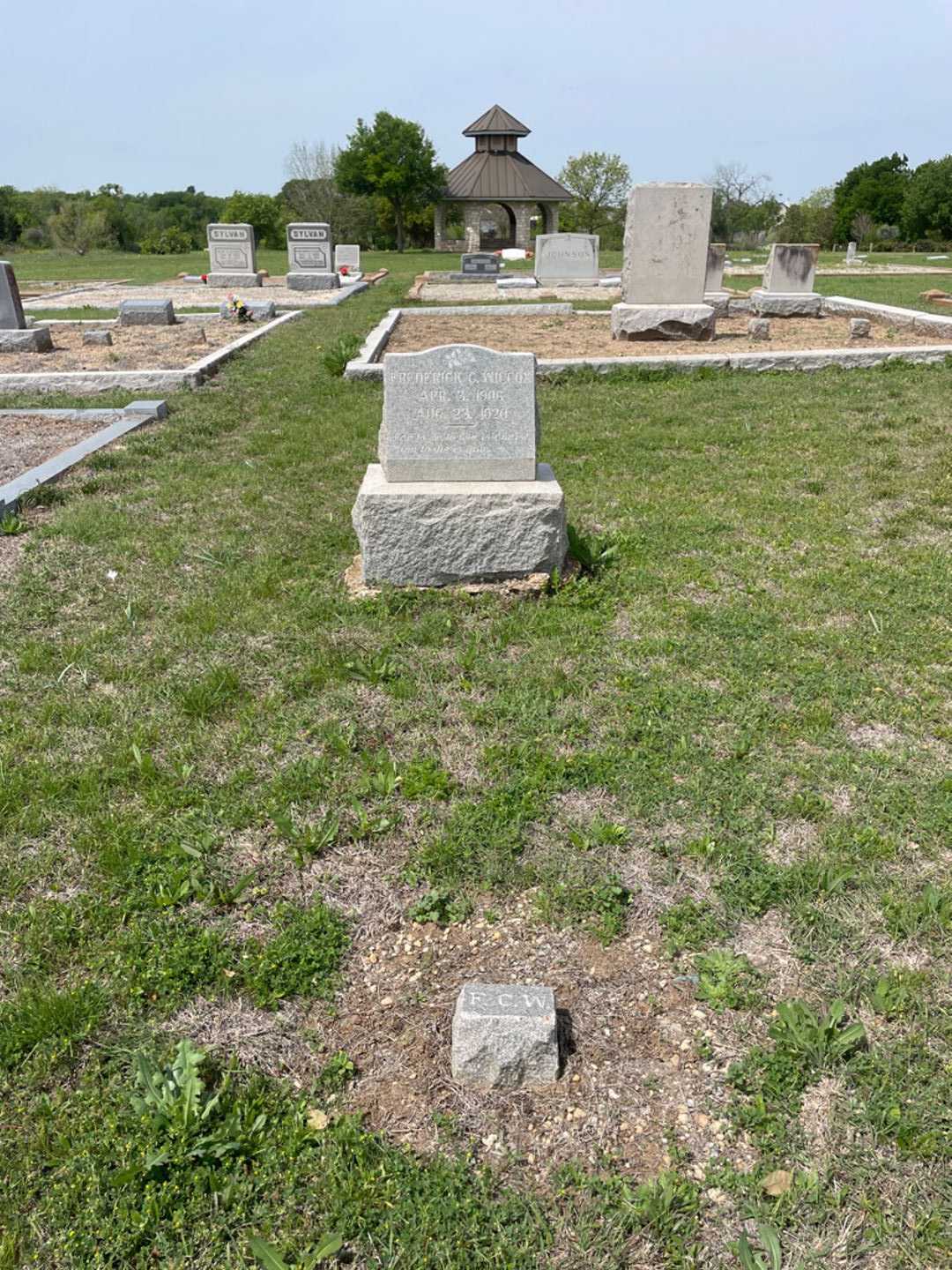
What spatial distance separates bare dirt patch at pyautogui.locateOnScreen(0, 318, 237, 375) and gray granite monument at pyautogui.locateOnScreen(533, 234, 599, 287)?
36.1ft

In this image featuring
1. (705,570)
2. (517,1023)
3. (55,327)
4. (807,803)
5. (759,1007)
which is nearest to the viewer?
(517,1023)

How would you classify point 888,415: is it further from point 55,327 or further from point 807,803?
point 55,327

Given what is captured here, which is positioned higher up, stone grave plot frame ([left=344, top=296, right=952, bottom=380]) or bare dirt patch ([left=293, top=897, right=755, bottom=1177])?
stone grave plot frame ([left=344, top=296, right=952, bottom=380])

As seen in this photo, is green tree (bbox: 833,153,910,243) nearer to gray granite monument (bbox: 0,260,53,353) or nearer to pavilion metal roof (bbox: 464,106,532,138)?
pavilion metal roof (bbox: 464,106,532,138)

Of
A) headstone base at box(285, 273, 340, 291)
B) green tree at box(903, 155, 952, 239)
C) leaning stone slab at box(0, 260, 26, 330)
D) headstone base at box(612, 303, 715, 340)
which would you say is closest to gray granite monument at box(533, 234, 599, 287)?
headstone base at box(285, 273, 340, 291)

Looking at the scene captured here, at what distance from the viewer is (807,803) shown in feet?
9.61

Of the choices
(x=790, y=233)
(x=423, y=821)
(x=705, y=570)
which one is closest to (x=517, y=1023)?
(x=423, y=821)

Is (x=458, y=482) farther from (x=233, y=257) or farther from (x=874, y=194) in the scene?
(x=874, y=194)

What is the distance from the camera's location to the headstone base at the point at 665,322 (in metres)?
12.2

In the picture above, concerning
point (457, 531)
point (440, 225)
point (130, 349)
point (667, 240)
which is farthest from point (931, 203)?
point (457, 531)

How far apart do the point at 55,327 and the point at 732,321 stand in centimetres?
1146

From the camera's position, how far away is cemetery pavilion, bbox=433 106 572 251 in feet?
Answer: 148

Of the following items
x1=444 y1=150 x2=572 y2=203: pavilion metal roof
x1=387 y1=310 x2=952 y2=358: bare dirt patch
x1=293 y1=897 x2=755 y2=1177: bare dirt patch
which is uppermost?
x1=444 y1=150 x2=572 y2=203: pavilion metal roof

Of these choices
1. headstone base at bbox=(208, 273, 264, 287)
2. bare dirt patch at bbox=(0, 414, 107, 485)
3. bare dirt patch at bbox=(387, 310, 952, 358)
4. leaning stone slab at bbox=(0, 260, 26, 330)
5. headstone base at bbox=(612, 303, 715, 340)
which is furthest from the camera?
headstone base at bbox=(208, 273, 264, 287)
